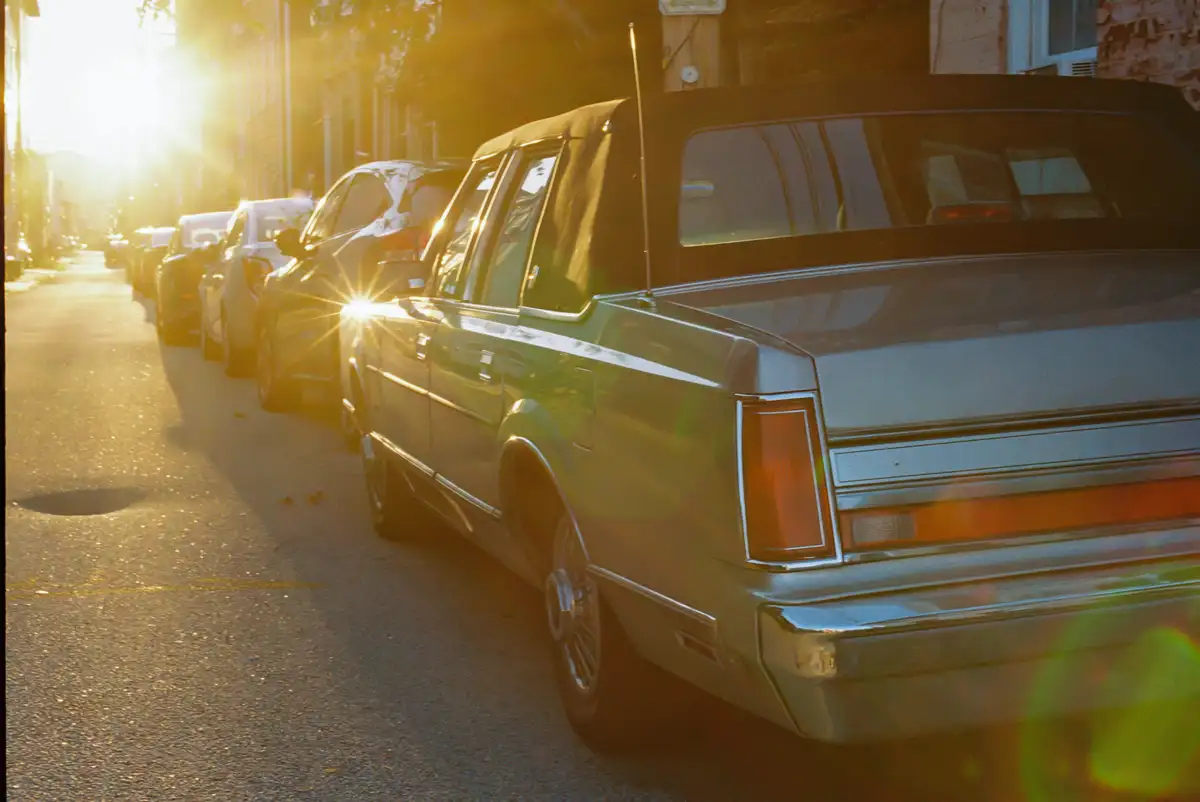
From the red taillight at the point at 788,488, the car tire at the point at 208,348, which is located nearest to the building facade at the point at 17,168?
the car tire at the point at 208,348

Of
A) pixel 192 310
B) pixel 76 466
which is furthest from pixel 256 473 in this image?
pixel 192 310

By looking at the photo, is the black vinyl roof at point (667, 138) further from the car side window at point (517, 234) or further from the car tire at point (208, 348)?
the car tire at point (208, 348)

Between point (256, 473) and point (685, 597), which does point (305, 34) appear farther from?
point (685, 597)

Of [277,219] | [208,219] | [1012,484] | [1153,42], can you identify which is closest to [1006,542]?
[1012,484]

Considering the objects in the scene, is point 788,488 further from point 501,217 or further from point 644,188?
point 501,217

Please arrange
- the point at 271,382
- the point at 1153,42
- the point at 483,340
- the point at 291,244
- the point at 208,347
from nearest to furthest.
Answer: the point at 483,340 < the point at 1153,42 < the point at 291,244 < the point at 271,382 < the point at 208,347

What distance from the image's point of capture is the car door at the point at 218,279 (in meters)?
15.8

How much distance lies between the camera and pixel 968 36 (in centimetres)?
1132

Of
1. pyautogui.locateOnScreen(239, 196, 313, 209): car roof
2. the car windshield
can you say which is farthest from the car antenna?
pyautogui.locateOnScreen(239, 196, 313, 209): car roof

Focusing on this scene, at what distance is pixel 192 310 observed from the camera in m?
20.6

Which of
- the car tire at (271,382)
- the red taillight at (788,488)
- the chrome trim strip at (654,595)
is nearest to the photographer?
the red taillight at (788,488)

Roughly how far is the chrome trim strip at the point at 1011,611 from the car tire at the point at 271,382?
30.9 feet

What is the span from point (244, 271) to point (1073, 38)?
7234 millimetres

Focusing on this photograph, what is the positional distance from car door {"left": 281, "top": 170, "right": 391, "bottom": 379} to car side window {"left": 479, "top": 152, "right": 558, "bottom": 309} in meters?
5.38
